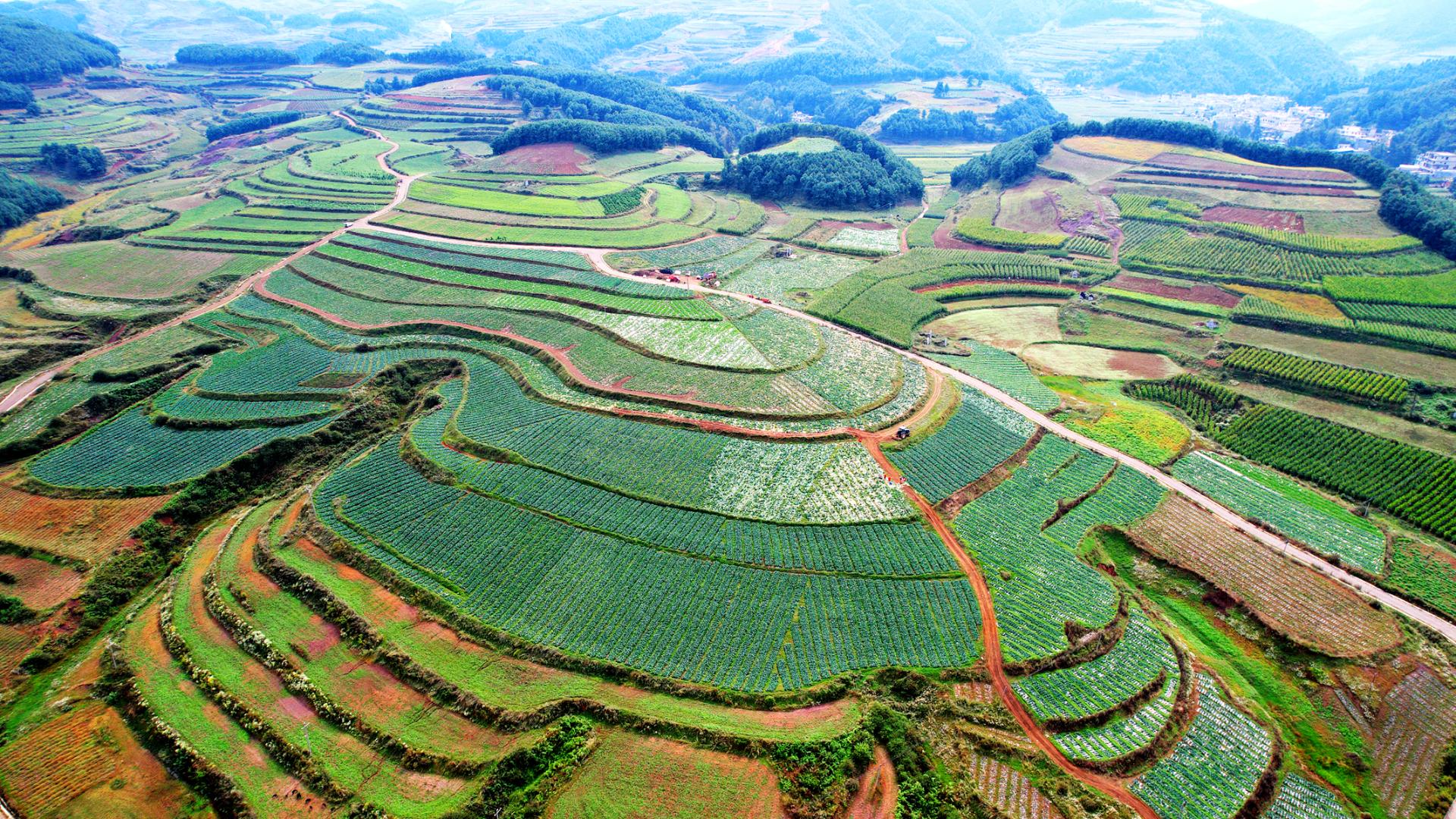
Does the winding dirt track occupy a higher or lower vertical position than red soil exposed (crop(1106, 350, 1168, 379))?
lower

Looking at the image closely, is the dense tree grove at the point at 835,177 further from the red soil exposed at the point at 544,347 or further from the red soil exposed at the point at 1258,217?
the red soil exposed at the point at 544,347

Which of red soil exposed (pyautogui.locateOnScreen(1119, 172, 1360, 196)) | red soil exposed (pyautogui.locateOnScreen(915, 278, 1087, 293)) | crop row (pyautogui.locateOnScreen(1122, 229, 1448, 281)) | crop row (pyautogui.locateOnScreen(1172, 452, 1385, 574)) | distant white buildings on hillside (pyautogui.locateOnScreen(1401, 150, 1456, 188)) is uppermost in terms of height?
distant white buildings on hillside (pyautogui.locateOnScreen(1401, 150, 1456, 188))

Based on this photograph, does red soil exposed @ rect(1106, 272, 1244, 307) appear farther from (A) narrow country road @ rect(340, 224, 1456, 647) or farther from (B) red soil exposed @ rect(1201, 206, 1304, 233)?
(A) narrow country road @ rect(340, 224, 1456, 647)

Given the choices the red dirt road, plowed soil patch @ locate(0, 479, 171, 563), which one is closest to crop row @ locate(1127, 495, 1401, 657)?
the red dirt road

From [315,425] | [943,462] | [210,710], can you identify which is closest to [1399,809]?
[943,462]

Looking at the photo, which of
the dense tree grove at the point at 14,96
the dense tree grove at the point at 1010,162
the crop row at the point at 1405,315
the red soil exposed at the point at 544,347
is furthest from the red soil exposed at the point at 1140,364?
the dense tree grove at the point at 14,96
